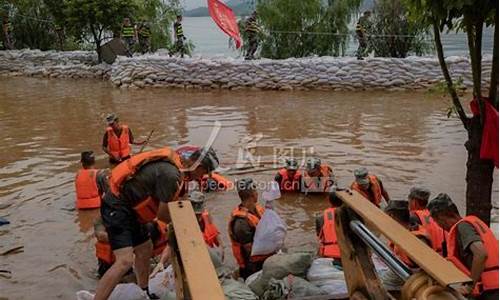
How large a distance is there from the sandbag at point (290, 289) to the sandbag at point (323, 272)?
123 mm

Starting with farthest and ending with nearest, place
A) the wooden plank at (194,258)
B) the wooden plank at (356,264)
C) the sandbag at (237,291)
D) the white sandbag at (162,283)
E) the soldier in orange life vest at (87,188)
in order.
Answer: the soldier in orange life vest at (87,188) → the white sandbag at (162,283) → the sandbag at (237,291) → the wooden plank at (356,264) → the wooden plank at (194,258)

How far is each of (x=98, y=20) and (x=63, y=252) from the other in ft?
53.8

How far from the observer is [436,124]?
12250mm

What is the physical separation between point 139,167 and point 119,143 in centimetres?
523

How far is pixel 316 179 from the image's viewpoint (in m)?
7.63

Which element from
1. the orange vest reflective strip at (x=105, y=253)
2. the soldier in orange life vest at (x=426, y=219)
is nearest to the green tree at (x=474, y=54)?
the soldier in orange life vest at (x=426, y=219)

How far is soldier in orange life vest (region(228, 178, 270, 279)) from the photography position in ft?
16.7

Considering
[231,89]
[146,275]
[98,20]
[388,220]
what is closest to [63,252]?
[146,275]

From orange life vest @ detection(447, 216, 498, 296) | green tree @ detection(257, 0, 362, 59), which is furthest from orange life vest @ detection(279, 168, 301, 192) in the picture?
green tree @ detection(257, 0, 362, 59)

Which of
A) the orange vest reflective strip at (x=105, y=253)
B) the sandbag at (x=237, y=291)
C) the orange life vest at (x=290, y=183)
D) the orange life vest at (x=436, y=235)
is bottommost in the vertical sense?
the orange life vest at (x=290, y=183)

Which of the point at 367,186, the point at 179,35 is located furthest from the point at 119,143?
the point at 179,35

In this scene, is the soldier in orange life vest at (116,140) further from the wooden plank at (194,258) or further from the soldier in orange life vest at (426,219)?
the wooden plank at (194,258)

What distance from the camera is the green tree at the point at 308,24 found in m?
20.3

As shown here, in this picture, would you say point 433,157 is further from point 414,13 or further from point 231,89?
point 231,89
